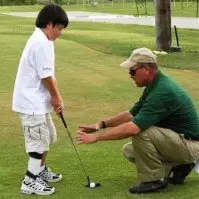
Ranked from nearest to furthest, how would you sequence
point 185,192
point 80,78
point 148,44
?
point 185,192 → point 80,78 → point 148,44

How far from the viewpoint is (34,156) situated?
5465 millimetres

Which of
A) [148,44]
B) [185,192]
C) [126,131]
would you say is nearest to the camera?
[126,131]

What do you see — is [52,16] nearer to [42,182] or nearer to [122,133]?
[122,133]

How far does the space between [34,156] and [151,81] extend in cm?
132

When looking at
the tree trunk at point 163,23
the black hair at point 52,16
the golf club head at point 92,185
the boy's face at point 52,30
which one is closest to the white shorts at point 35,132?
the golf club head at point 92,185

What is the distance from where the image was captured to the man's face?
5176 millimetres

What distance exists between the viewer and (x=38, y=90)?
545 centimetres

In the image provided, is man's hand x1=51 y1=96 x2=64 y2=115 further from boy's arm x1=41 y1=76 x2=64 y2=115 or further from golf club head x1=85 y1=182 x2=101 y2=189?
golf club head x1=85 y1=182 x2=101 y2=189

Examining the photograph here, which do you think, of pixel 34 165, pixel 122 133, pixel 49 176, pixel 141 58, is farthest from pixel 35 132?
pixel 141 58

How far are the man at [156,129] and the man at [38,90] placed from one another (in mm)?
410

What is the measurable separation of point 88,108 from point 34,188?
4445mm

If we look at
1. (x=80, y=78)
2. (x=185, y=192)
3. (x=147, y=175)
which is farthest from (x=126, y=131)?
(x=80, y=78)

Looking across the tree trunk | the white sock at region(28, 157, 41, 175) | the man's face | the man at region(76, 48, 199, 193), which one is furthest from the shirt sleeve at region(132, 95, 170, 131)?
the tree trunk

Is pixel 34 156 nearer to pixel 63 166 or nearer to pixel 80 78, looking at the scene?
pixel 63 166
